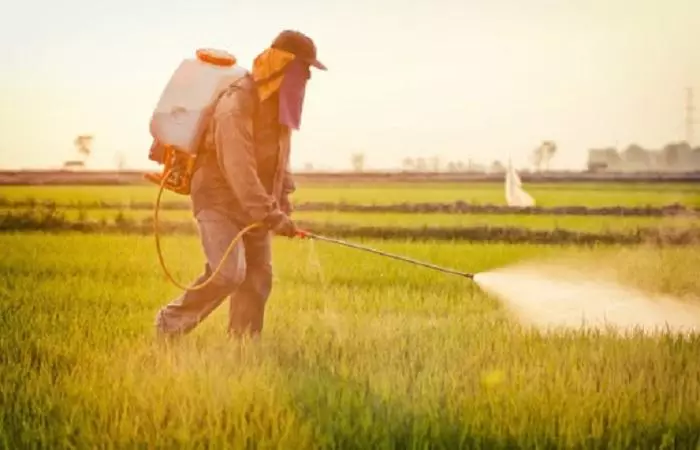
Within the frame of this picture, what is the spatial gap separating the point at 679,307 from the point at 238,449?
1.79 metres

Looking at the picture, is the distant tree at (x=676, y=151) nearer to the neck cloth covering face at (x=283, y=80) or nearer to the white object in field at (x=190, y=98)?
the neck cloth covering face at (x=283, y=80)

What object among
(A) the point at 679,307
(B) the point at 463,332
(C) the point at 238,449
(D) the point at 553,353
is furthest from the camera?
(A) the point at 679,307

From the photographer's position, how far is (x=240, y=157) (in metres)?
2.66

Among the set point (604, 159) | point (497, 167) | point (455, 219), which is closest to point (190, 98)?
point (497, 167)

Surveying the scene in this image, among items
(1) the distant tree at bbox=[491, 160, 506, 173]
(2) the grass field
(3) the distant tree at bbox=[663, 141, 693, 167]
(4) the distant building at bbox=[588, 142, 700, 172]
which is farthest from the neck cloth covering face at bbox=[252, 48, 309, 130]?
(3) the distant tree at bbox=[663, 141, 693, 167]

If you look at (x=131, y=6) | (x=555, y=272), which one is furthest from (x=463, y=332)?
(x=131, y=6)

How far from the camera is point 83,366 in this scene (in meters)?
2.64

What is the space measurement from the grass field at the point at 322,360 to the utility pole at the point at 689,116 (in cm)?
21

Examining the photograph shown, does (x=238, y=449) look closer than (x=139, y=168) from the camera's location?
Yes

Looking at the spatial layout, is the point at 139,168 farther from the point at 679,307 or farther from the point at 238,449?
the point at 679,307

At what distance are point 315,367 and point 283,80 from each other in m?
0.80

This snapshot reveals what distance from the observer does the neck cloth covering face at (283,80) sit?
8.80 ft

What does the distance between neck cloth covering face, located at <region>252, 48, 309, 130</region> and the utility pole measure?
1.41 m

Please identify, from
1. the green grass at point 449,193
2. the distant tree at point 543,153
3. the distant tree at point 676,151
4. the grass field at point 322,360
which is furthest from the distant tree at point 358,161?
the distant tree at point 676,151
